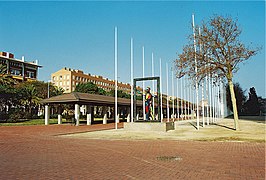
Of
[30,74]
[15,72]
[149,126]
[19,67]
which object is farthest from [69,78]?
[149,126]

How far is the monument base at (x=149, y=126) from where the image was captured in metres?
21.1

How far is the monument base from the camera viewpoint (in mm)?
21141

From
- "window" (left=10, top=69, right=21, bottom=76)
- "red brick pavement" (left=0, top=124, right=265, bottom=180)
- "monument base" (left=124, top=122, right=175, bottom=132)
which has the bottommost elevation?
"red brick pavement" (left=0, top=124, right=265, bottom=180)

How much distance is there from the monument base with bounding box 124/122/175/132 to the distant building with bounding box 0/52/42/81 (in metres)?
64.9

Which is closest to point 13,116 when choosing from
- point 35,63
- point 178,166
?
point 178,166

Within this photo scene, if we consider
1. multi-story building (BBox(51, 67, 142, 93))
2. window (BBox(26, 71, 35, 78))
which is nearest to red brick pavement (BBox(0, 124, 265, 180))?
window (BBox(26, 71, 35, 78))

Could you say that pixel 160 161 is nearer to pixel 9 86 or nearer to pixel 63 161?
pixel 63 161

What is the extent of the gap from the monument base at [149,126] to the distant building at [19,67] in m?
64.9

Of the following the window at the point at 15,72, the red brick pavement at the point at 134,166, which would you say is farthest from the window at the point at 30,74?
the red brick pavement at the point at 134,166

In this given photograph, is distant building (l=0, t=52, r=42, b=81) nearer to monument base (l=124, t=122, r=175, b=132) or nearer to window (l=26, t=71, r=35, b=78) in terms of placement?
window (l=26, t=71, r=35, b=78)

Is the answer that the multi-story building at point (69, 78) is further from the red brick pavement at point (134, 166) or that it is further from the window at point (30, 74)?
the red brick pavement at point (134, 166)

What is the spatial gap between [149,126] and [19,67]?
71.6 m

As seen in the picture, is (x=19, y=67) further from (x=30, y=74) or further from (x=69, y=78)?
(x=69, y=78)

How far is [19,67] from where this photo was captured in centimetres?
8194
